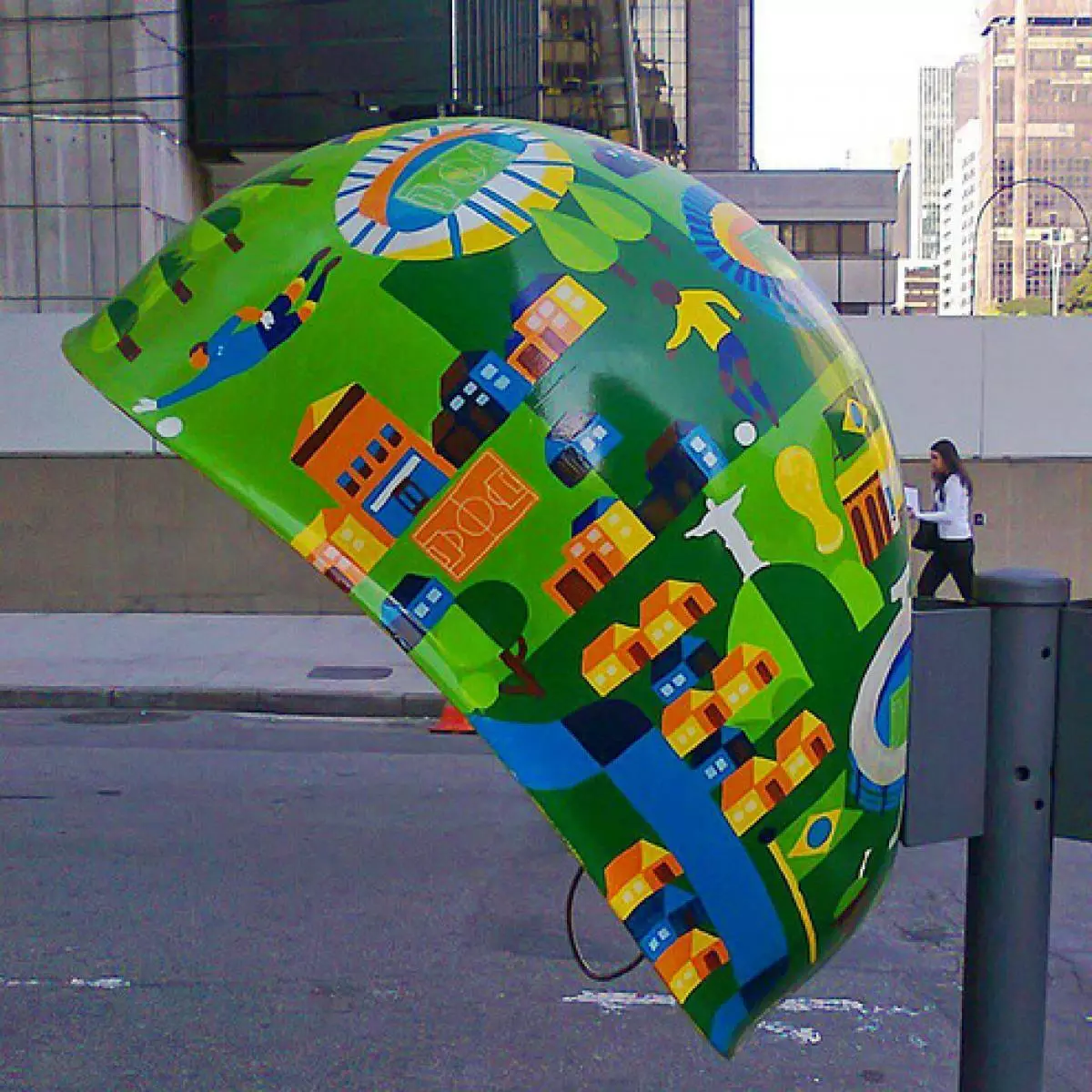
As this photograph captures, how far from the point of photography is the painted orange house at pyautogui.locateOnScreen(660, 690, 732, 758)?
4.30 feet

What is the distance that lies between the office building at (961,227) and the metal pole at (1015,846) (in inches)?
6256

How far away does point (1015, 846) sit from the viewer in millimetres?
1685

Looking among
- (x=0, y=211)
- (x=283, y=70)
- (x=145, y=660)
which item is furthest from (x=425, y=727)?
(x=283, y=70)

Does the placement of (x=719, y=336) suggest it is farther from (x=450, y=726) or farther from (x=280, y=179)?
(x=450, y=726)

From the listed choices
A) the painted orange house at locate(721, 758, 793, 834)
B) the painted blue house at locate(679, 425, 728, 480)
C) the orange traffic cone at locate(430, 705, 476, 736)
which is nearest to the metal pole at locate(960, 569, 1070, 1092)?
the painted orange house at locate(721, 758, 793, 834)

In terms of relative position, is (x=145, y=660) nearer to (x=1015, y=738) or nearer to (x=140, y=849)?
(x=140, y=849)

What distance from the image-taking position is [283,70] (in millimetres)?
17953

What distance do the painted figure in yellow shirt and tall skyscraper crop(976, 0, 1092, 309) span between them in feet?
488

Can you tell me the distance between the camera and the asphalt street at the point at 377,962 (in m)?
4.57

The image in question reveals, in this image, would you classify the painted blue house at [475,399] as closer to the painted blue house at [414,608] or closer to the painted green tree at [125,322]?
the painted blue house at [414,608]

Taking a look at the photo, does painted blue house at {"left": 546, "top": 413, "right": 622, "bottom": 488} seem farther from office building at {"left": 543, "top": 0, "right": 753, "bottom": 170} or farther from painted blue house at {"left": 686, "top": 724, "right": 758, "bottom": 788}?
office building at {"left": 543, "top": 0, "right": 753, "bottom": 170}

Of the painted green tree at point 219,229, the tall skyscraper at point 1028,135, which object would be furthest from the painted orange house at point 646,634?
the tall skyscraper at point 1028,135

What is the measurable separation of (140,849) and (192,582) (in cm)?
683

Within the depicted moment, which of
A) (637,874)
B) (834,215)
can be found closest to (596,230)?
(637,874)
